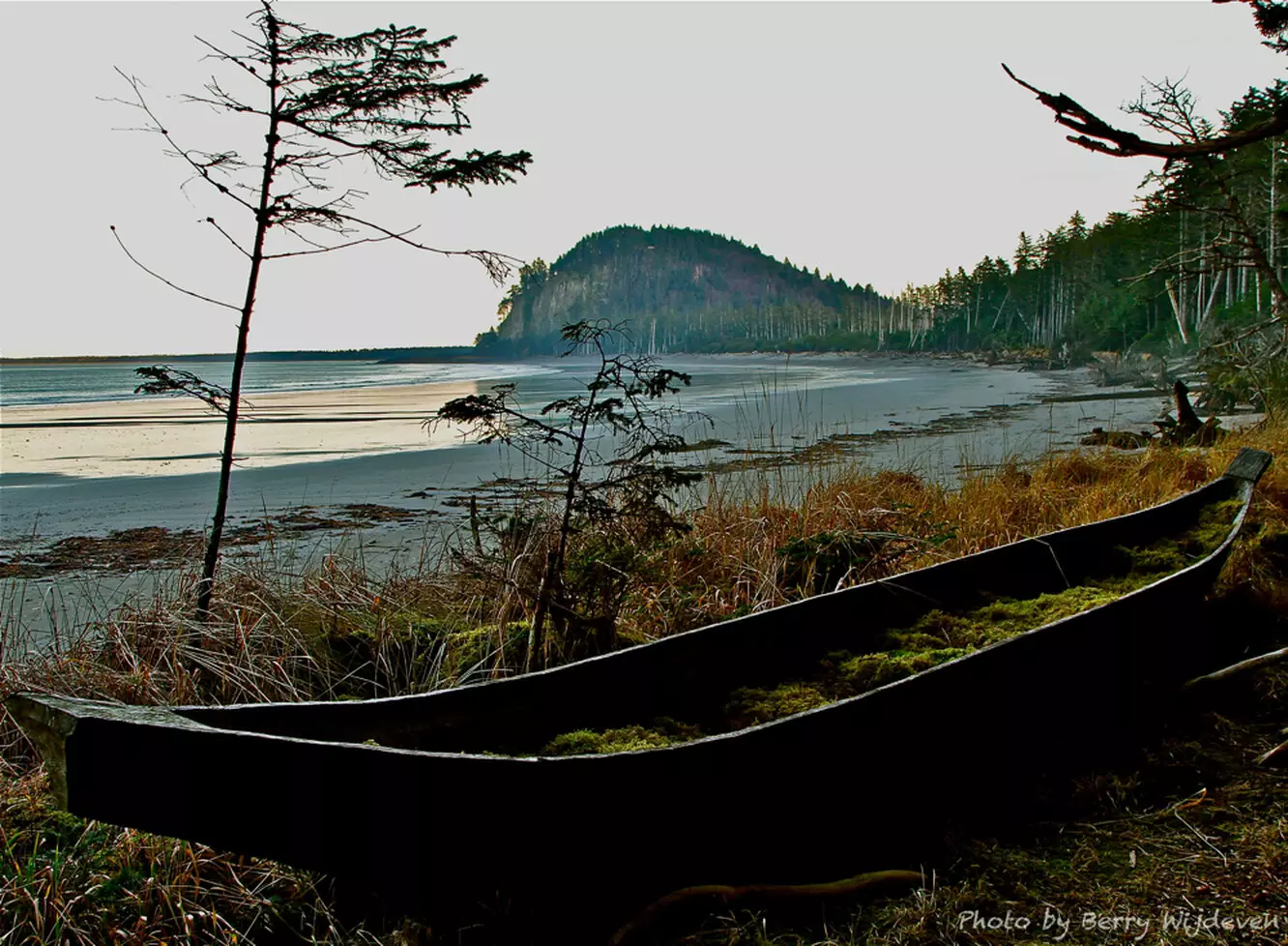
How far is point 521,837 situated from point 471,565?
7.02ft

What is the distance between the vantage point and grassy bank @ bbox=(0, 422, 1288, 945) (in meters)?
2.56

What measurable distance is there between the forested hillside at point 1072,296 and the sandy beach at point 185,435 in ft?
15.0

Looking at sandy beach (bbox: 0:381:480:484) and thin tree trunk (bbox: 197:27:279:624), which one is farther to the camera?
sandy beach (bbox: 0:381:480:484)

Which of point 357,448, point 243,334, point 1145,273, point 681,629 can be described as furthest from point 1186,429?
point 357,448

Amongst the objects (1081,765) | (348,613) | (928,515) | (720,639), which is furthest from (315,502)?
(1081,765)

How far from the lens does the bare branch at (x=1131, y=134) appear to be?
1891 mm

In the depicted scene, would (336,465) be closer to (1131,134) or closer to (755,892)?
(755,892)

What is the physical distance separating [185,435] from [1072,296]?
51.4 meters

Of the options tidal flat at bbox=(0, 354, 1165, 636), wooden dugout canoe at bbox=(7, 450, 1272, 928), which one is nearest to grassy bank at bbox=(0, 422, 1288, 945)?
wooden dugout canoe at bbox=(7, 450, 1272, 928)

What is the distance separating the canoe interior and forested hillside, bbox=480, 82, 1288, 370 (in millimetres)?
1629

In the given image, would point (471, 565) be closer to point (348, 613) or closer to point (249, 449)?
point (348, 613)

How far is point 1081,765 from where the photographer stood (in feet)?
11.7

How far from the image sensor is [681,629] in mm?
5188

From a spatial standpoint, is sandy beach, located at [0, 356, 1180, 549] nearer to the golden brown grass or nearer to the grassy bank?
the golden brown grass
